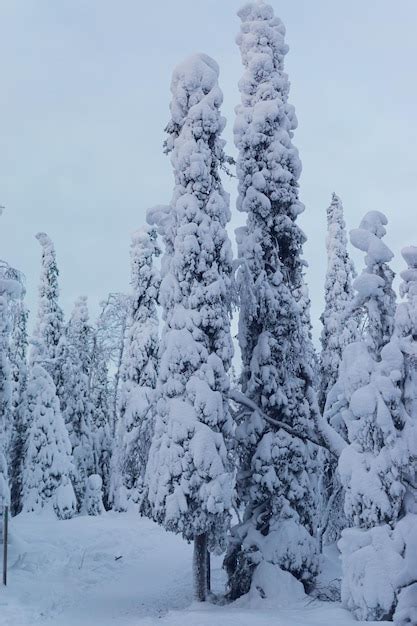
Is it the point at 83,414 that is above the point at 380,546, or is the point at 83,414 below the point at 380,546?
above

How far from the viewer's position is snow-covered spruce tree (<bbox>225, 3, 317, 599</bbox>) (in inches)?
616

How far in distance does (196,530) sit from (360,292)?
262 inches

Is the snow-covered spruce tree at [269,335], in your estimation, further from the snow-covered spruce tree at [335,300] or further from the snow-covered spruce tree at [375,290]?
the snow-covered spruce tree at [335,300]

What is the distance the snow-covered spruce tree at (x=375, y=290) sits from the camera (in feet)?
45.1

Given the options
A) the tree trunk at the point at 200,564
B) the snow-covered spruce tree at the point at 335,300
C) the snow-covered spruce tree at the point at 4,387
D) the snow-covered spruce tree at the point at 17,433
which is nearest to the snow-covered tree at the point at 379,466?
the tree trunk at the point at 200,564

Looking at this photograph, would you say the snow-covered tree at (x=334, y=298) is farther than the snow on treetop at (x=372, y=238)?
Yes

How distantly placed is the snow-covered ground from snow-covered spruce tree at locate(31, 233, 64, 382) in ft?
31.0

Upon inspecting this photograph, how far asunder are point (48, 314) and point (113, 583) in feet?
66.8

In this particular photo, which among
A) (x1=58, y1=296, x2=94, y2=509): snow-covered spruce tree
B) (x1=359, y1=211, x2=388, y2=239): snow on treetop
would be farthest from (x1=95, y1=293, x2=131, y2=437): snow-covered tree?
(x1=359, y1=211, x2=388, y2=239): snow on treetop

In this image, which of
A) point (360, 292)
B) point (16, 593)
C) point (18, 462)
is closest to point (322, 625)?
point (360, 292)

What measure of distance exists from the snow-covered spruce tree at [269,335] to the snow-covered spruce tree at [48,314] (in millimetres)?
21233

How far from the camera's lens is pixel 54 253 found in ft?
128

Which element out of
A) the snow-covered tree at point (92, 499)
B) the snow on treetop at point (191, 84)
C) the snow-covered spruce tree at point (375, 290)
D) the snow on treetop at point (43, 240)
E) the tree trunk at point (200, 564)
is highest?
the snow on treetop at point (43, 240)

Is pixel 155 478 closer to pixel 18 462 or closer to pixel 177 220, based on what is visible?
pixel 177 220
